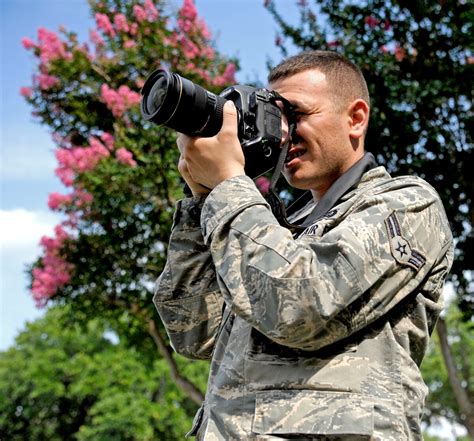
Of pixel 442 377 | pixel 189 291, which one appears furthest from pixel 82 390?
pixel 189 291

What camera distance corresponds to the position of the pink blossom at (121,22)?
961 centimetres

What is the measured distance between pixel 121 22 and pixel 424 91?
185 inches

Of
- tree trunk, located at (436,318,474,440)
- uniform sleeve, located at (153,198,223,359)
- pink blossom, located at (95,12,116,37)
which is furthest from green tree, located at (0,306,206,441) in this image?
uniform sleeve, located at (153,198,223,359)

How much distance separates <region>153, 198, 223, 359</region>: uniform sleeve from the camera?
2.03 m

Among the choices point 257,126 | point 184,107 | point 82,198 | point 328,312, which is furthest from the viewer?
point 82,198

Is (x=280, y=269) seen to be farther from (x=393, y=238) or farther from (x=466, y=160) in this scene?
(x=466, y=160)

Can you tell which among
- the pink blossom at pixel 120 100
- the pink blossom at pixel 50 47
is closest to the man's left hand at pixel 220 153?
the pink blossom at pixel 120 100

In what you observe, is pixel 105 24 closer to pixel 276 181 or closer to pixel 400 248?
pixel 276 181

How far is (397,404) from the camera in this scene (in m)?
1.49

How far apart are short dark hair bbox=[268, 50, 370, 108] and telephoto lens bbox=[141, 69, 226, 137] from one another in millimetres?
361

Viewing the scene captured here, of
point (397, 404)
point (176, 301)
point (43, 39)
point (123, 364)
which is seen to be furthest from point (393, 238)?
point (123, 364)

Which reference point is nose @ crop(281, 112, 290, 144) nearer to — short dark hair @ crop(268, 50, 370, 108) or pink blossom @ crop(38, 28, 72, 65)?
short dark hair @ crop(268, 50, 370, 108)

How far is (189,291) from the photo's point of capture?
2.05m

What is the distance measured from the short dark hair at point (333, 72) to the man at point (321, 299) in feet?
0.41
